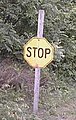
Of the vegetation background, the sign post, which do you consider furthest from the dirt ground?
Result: the sign post

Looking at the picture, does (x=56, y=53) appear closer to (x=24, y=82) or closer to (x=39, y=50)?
(x=24, y=82)

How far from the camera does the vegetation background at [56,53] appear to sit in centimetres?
632

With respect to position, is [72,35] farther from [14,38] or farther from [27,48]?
[27,48]

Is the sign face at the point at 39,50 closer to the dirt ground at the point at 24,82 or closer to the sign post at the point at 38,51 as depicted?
the sign post at the point at 38,51

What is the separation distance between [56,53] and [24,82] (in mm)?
1486

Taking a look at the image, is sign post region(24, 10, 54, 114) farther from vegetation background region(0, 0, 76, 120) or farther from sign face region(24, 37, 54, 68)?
vegetation background region(0, 0, 76, 120)

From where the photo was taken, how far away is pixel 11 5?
8.01m

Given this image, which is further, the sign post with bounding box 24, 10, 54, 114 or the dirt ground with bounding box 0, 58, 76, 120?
the dirt ground with bounding box 0, 58, 76, 120

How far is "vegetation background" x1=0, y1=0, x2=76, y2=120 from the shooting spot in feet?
20.7

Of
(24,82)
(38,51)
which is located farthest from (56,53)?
(38,51)

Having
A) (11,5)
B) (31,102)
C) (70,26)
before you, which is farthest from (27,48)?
(70,26)

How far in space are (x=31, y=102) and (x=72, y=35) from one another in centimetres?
378

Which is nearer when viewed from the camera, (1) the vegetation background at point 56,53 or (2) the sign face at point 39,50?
(2) the sign face at point 39,50

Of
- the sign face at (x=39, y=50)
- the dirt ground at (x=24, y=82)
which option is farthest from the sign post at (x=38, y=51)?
the dirt ground at (x=24, y=82)
